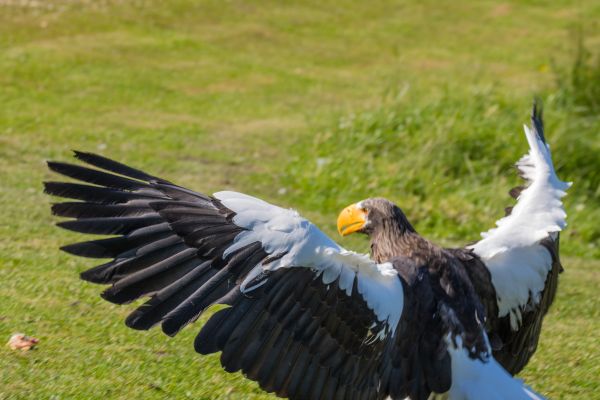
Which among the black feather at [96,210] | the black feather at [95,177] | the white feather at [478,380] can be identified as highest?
the black feather at [95,177]

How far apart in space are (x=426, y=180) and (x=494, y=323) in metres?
6.10

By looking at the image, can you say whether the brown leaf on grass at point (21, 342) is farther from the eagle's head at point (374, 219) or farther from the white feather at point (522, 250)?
the white feather at point (522, 250)

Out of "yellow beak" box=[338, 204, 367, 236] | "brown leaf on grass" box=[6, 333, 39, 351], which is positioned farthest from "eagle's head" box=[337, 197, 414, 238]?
"brown leaf on grass" box=[6, 333, 39, 351]

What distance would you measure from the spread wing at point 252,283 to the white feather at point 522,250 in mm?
715

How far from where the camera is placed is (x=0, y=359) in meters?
5.50

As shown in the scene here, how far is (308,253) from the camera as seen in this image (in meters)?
4.14

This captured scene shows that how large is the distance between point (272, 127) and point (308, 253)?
31.4 feet

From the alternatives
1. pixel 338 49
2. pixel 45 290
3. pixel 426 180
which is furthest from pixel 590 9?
pixel 45 290

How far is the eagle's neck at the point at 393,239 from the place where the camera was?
4.99 meters

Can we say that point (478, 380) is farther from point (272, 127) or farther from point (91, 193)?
point (272, 127)

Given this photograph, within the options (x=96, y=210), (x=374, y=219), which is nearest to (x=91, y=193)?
(x=96, y=210)

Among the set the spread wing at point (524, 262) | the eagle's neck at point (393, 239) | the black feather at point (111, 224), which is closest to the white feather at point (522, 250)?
the spread wing at point (524, 262)

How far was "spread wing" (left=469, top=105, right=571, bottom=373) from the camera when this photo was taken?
16.1 feet

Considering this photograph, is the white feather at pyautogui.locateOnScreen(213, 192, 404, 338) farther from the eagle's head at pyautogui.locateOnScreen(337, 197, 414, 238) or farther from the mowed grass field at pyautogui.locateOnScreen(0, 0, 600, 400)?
the mowed grass field at pyautogui.locateOnScreen(0, 0, 600, 400)
